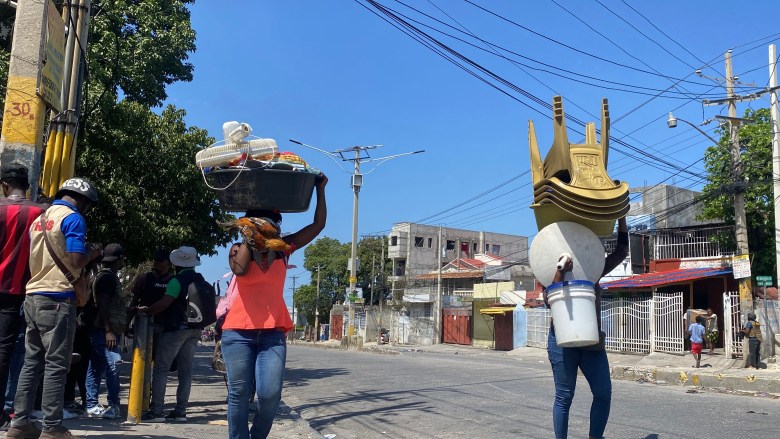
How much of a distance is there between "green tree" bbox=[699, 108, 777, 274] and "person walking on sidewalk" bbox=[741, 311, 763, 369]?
26.6 ft

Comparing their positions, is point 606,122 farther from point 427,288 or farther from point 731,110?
point 427,288

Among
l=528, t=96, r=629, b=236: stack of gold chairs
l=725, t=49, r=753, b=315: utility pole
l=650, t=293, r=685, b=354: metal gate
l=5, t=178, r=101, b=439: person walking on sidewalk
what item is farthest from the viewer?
l=650, t=293, r=685, b=354: metal gate

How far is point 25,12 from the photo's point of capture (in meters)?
6.78

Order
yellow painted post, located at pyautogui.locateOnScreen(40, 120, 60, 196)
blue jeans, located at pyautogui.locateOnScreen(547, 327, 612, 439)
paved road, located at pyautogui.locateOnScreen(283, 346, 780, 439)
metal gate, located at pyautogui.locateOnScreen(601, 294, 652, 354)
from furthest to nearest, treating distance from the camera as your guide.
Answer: metal gate, located at pyautogui.locateOnScreen(601, 294, 652, 354)
yellow painted post, located at pyautogui.locateOnScreen(40, 120, 60, 196)
paved road, located at pyautogui.locateOnScreen(283, 346, 780, 439)
blue jeans, located at pyautogui.locateOnScreen(547, 327, 612, 439)

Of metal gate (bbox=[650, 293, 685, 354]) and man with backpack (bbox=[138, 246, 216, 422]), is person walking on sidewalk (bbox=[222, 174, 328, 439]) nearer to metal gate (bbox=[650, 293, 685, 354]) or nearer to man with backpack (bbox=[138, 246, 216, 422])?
man with backpack (bbox=[138, 246, 216, 422])

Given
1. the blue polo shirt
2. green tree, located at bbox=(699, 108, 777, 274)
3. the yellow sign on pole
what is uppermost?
green tree, located at bbox=(699, 108, 777, 274)

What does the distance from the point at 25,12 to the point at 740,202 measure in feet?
63.9

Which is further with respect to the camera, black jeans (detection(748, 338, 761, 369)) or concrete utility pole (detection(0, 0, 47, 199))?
black jeans (detection(748, 338, 761, 369))

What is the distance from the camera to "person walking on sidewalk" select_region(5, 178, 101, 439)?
445cm

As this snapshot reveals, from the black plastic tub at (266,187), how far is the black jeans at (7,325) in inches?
63.2

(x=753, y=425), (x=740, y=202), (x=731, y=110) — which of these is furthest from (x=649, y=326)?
(x=753, y=425)

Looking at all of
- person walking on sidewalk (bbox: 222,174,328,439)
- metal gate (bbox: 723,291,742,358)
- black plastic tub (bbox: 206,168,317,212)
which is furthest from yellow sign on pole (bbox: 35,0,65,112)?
metal gate (bbox: 723,291,742,358)

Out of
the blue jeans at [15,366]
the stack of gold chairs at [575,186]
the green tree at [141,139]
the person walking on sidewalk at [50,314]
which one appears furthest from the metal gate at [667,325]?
the person walking on sidewalk at [50,314]

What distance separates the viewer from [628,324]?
25.7m
